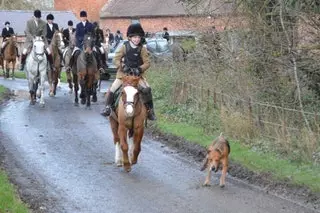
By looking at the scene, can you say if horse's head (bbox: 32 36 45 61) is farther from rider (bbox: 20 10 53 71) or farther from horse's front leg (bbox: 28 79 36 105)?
horse's front leg (bbox: 28 79 36 105)

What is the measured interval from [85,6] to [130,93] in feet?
219

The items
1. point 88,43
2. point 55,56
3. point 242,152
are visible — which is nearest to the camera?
point 242,152

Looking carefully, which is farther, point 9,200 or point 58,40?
point 58,40

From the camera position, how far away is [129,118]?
12.5m

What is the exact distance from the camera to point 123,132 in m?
Answer: 12.6

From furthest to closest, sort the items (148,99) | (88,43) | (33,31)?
(33,31), (88,43), (148,99)

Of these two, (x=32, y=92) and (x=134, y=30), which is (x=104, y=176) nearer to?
(x=134, y=30)

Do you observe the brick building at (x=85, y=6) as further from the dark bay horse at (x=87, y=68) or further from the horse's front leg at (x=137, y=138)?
the horse's front leg at (x=137, y=138)

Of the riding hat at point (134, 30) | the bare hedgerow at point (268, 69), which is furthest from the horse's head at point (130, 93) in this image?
the bare hedgerow at point (268, 69)

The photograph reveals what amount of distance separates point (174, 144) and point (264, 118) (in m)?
2.05

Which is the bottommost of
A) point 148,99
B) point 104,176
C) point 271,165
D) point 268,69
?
point 104,176

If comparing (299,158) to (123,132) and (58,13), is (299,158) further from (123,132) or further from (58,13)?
(58,13)

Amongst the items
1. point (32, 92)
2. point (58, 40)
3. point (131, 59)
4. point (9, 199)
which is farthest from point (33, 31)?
point (9, 199)

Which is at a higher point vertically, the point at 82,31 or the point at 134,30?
the point at 134,30
